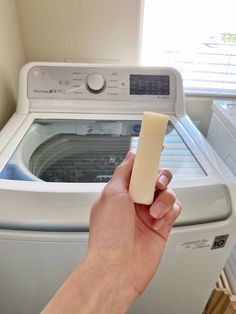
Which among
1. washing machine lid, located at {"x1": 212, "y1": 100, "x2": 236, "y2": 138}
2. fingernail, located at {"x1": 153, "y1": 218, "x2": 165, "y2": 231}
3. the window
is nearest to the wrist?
fingernail, located at {"x1": 153, "y1": 218, "x2": 165, "y2": 231}

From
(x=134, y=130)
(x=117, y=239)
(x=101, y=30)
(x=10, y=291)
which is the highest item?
(x=101, y=30)

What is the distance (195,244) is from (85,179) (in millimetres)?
379

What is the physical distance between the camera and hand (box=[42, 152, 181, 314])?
51 cm

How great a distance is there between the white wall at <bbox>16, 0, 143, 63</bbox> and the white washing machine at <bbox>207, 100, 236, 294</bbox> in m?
0.48

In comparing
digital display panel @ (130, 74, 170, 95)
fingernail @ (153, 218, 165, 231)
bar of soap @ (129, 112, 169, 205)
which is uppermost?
bar of soap @ (129, 112, 169, 205)

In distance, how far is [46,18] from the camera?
1251 millimetres

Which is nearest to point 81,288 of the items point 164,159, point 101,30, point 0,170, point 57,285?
point 57,285

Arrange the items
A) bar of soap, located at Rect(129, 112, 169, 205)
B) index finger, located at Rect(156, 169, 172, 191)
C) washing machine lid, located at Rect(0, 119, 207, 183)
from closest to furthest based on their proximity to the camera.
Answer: bar of soap, located at Rect(129, 112, 169, 205) → index finger, located at Rect(156, 169, 172, 191) → washing machine lid, located at Rect(0, 119, 207, 183)

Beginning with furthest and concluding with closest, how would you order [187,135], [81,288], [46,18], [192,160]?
[46,18], [187,135], [192,160], [81,288]

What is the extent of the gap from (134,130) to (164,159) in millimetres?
227

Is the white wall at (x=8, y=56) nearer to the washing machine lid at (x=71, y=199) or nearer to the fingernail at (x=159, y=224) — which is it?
the washing machine lid at (x=71, y=199)

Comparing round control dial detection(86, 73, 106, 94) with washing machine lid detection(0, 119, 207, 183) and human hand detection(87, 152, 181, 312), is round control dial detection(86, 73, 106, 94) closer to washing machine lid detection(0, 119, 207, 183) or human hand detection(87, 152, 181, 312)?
washing machine lid detection(0, 119, 207, 183)

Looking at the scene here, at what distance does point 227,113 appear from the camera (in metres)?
1.26

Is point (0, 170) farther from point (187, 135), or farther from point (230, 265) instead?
point (230, 265)
